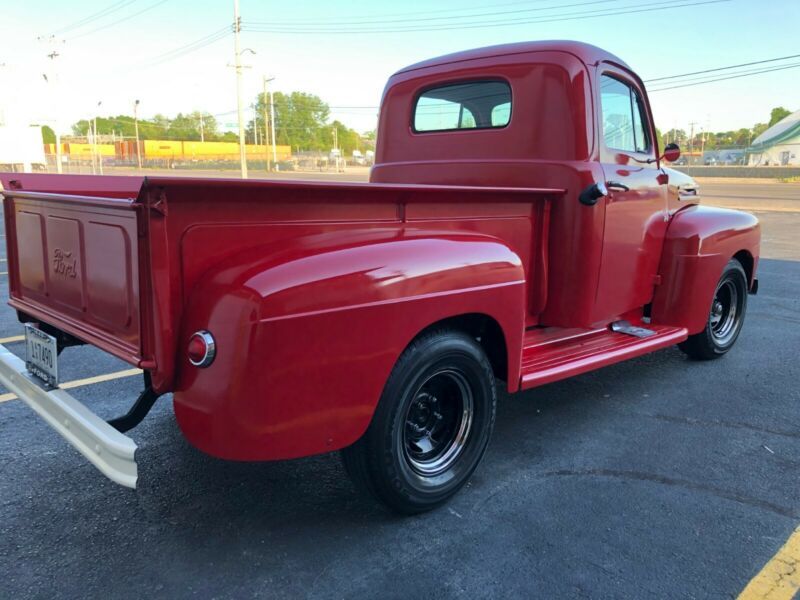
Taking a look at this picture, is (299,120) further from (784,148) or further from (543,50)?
(543,50)

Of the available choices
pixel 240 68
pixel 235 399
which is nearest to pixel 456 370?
pixel 235 399

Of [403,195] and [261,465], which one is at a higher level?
[403,195]

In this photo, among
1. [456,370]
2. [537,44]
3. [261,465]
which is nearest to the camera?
[456,370]

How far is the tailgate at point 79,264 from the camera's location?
7.43 ft

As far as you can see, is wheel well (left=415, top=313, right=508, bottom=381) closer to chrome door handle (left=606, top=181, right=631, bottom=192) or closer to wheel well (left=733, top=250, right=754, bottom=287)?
chrome door handle (left=606, top=181, right=631, bottom=192)

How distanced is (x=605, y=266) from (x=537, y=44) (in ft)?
4.64

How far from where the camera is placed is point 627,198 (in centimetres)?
393

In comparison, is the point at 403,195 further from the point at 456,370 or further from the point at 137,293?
the point at 137,293

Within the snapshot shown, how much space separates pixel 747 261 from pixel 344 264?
434 cm

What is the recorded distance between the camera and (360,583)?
7.62 ft

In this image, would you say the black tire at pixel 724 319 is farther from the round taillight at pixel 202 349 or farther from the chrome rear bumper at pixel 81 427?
the chrome rear bumper at pixel 81 427

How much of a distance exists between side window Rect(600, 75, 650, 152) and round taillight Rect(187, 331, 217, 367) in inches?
112

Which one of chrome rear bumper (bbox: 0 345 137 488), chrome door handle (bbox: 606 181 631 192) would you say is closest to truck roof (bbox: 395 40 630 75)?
chrome door handle (bbox: 606 181 631 192)

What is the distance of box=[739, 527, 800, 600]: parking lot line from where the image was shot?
2299 millimetres
